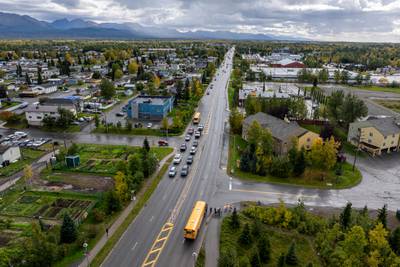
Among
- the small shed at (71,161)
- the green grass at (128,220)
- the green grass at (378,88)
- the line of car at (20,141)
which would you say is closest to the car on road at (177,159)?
the green grass at (128,220)

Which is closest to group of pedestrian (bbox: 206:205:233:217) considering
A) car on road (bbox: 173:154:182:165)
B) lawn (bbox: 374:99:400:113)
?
car on road (bbox: 173:154:182:165)

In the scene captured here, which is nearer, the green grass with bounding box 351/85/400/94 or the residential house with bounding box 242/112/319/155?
the residential house with bounding box 242/112/319/155

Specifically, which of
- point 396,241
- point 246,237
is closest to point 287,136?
point 396,241

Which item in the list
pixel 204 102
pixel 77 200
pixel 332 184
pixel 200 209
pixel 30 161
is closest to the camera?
pixel 200 209

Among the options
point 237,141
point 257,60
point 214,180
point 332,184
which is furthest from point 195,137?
point 257,60

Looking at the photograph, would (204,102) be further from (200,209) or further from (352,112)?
(200,209)

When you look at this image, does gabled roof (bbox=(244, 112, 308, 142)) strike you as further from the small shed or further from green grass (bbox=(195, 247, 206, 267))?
the small shed
